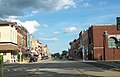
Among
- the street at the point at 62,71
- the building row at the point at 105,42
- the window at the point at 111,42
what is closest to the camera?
the street at the point at 62,71

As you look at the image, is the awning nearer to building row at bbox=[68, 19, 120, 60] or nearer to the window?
building row at bbox=[68, 19, 120, 60]

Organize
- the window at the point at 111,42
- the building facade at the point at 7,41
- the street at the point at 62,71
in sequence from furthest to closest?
1. the window at the point at 111,42
2. the building facade at the point at 7,41
3. the street at the point at 62,71

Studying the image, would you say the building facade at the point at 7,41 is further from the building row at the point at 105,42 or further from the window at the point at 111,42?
the window at the point at 111,42

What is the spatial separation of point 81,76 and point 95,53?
72.7m

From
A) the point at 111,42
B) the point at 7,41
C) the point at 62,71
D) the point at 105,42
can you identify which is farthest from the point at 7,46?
the point at 62,71

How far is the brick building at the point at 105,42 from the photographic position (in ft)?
317

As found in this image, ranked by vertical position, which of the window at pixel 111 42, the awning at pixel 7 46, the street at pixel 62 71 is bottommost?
the street at pixel 62 71

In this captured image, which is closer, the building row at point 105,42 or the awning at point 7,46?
the awning at point 7,46

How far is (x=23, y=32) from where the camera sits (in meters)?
110

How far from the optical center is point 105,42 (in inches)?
3826

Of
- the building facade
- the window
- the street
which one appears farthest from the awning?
the street

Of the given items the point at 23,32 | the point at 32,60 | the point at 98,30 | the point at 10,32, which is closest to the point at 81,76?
the point at 10,32

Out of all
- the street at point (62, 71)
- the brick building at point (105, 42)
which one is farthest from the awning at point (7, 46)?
the street at point (62, 71)

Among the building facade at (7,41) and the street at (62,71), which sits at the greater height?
the building facade at (7,41)
